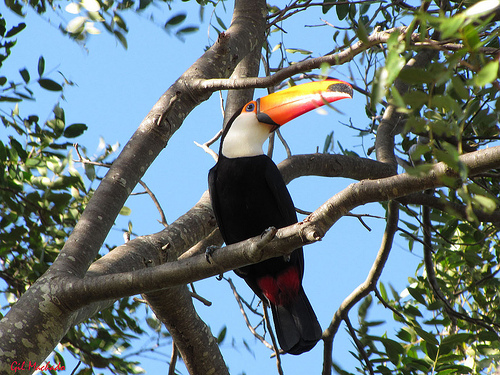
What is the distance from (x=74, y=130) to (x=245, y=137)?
4.28 feet

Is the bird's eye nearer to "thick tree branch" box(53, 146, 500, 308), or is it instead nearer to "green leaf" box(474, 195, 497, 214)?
"thick tree branch" box(53, 146, 500, 308)

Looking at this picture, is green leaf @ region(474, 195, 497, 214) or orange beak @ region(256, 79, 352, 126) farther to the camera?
orange beak @ region(256, 79, 352, 126)

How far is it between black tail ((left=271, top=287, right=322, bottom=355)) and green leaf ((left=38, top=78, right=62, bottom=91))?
225cm

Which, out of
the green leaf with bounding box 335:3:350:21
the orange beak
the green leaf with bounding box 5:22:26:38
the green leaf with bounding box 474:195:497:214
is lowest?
the green leaf with bounding box 474:195:497:214

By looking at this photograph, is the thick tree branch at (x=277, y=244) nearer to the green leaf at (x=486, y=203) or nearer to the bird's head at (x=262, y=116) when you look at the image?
the green leaf at (x=486, y=203)

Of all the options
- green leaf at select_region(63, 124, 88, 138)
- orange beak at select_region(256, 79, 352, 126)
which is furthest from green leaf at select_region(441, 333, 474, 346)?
green leaf at select_region(63, 124, 88, 138)

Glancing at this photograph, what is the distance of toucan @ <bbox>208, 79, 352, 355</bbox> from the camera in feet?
11.8

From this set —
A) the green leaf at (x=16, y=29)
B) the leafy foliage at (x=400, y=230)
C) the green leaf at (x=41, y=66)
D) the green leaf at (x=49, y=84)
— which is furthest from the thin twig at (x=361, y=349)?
the green leaf at (x=16, y=29)

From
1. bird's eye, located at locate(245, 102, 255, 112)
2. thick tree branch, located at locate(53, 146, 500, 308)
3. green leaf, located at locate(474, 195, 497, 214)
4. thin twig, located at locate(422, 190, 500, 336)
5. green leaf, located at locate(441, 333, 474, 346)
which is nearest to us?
green leaf, located at locate(474, 195, 497, 214)

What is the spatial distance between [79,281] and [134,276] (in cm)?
29

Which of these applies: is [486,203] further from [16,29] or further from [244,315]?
[16,29]

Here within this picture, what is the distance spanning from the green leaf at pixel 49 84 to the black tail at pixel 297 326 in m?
2.25

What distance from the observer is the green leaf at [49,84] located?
148 inches

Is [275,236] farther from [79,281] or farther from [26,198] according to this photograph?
[26,198]
